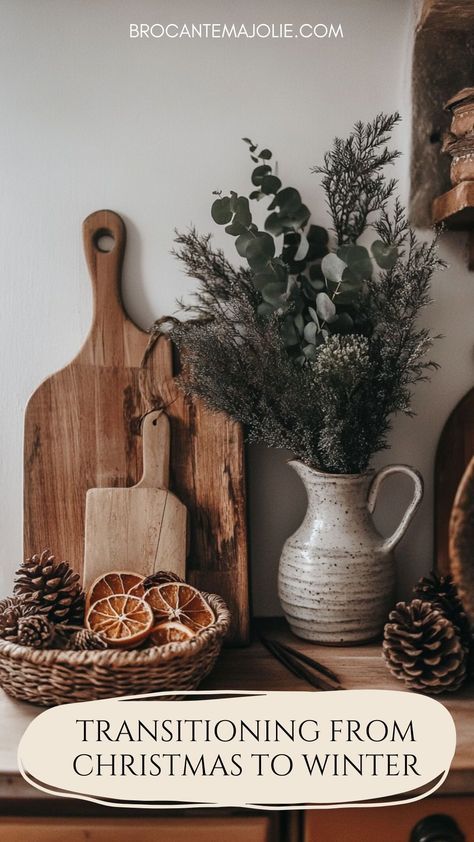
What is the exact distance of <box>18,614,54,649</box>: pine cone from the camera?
0.82 metres

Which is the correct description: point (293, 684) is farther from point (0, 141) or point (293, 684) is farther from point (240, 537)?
point (0, 141)

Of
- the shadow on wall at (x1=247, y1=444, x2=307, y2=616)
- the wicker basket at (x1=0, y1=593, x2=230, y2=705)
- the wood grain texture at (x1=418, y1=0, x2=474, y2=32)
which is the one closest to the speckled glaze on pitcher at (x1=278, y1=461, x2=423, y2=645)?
the shadow on wall at (x1=247, y1=444, x2=307, y2=616)

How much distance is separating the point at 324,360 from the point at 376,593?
0.35 meters

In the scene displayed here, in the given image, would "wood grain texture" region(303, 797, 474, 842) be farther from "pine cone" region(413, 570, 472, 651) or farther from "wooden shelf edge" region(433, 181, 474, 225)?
"wooden shelf edge" region(433, 181, 474, 225)

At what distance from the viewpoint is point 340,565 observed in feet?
3.25

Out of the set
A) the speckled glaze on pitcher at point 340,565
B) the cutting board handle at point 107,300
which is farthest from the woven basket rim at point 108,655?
the cutting board handle at point 107,300

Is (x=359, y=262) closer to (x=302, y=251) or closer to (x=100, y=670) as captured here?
(x=302, y=251)

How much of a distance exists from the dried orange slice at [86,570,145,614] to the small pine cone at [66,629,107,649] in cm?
7

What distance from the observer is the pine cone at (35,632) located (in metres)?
→ 0.82

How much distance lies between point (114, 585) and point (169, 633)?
0.12m

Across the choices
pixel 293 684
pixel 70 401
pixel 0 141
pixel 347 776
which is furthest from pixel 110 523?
pixel 0 141

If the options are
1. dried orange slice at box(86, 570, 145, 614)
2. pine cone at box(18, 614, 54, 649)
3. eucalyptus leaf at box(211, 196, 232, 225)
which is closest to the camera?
pine cone at box(18, 614, 54, 649)

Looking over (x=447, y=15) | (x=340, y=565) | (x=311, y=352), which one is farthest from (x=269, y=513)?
(x=447, y=15)

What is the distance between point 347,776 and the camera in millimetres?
757
